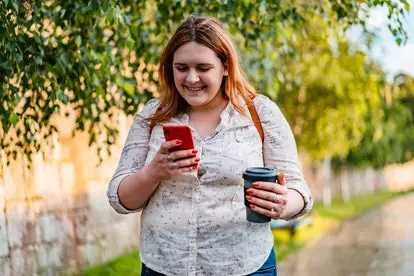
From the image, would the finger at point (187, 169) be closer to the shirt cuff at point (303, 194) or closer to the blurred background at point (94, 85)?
the shirt cuff at point (303, 194)

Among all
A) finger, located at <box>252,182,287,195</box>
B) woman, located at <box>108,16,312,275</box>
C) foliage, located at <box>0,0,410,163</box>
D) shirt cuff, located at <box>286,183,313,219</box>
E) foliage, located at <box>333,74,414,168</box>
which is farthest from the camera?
foliage, located at <box>333,74,414,168</box>

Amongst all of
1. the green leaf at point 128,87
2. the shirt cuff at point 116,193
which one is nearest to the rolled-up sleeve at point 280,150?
the shirt cuff at point 116,193

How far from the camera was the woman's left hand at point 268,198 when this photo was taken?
2.50 metres

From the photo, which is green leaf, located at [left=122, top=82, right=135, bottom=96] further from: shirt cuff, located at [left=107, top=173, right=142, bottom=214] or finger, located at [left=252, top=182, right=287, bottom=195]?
finger, located at [left=252, top=182, right=287, bottom=195]

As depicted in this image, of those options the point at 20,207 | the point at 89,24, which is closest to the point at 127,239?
the point at 20,207

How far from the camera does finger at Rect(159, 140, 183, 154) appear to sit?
2.51 meters

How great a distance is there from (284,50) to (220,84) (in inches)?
154

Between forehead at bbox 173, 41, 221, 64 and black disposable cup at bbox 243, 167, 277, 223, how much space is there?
0.41 m

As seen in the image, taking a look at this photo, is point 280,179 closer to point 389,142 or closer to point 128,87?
point 128,87

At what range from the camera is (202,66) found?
2.68 meters

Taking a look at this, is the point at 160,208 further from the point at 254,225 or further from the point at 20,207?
the point at 20,207

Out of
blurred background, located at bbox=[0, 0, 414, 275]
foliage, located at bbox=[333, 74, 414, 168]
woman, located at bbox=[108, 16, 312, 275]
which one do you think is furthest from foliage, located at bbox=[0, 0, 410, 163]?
foliage, located at bbox=[333, 74, 414, 168]

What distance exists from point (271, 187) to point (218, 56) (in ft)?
1.68

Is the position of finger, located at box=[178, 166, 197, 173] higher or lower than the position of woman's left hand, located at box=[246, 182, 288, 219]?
higher
